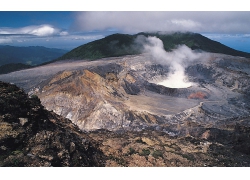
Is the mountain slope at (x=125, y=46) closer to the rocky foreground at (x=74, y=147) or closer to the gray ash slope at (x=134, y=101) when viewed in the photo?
the gray ash slope at (x=134, y=101)

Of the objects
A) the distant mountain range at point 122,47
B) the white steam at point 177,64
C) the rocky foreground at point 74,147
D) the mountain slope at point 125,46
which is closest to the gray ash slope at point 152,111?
→ the rocky foreground at point 74,147

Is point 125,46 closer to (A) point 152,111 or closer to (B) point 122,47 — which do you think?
(B) point 122,47

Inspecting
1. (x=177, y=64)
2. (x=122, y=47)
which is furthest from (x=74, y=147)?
(x=122, y=47)

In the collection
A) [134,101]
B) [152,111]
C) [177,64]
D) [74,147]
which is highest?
[177,64]

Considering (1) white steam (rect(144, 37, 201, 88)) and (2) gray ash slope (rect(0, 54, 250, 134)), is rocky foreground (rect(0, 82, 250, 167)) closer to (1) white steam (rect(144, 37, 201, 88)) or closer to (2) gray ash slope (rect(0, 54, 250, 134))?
(2) gray ash slope (rect(0, 54, 250, 134))

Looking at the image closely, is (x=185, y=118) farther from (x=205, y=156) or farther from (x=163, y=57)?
(x=163, y=57)

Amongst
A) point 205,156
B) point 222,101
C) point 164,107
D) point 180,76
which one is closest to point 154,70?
point 180,76
